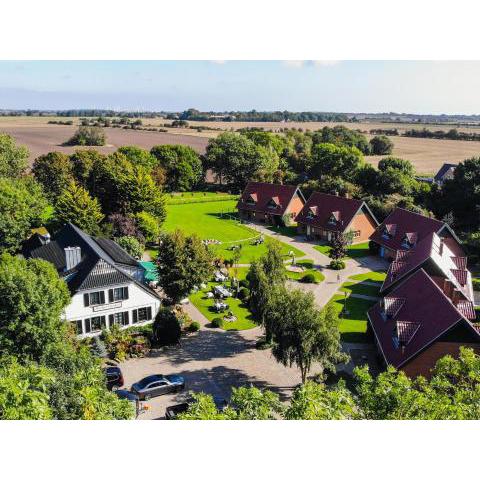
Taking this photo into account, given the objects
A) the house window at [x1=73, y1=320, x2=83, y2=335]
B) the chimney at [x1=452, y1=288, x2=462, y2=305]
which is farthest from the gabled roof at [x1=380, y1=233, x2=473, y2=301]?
the house window at [x1=73, y1=320, x2=83, y2=335]

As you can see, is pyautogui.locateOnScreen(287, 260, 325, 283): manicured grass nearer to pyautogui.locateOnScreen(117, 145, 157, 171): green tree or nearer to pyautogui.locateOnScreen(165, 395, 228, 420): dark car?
pyautogui.locateOnScreen(165, 395, 228, 420): dark car

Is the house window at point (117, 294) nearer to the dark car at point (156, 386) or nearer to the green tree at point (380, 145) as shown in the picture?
the dark car at point (156, 386)

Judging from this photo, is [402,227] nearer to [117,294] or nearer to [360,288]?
[360,288]

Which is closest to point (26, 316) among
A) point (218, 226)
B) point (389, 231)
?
point (389, 231)

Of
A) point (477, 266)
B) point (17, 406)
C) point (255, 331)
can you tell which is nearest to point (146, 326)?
point (255, 331)

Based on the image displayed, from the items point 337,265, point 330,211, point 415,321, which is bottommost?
point 337,265

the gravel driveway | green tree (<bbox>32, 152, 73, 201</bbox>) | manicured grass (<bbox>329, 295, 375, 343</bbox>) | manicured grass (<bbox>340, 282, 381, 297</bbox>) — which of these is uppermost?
green tree (<bbox>32, 152, 73, 201</bbox>)
